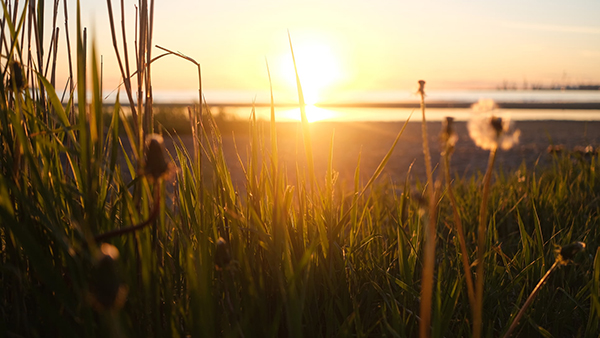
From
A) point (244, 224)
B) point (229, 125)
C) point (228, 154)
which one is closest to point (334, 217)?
point (244, 224)

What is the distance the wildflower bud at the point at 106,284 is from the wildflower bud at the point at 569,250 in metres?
0.71

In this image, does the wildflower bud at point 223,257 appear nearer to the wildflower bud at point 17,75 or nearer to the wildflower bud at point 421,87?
the wildflower bud at point 421,87

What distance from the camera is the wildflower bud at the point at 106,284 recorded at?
0.48 metres

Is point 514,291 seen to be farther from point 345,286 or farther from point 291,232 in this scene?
point 291,232

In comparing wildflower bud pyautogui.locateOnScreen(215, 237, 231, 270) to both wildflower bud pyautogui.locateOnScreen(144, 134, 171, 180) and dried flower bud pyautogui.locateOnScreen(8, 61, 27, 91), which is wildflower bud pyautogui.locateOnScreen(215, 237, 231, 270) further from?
dried flower bud pyautogui.locateOnScreen(8, 61, 27, 91)

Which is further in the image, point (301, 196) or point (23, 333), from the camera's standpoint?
point (301, 196)

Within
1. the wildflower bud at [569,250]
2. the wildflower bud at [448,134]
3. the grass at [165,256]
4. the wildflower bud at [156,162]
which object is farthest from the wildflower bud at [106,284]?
the wildflower bud at [569,250]

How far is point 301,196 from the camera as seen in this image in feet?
4.20

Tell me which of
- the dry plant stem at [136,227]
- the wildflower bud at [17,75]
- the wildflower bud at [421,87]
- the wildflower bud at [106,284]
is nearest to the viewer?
the wildflower bud at [106,284]

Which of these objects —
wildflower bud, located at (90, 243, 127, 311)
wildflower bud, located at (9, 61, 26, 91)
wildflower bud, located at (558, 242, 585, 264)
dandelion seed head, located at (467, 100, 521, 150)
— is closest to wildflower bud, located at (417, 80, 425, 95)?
dandelion seed head, located at (467, 100, 521, 150)

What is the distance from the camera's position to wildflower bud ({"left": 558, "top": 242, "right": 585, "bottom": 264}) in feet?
2.62

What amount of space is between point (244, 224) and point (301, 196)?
195 millimetres

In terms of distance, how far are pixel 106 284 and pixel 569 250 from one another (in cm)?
75

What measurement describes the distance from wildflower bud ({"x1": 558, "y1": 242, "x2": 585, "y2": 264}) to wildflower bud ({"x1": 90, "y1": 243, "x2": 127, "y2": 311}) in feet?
2.34
